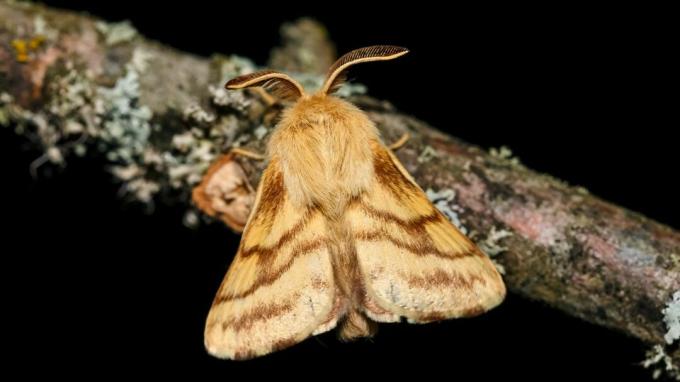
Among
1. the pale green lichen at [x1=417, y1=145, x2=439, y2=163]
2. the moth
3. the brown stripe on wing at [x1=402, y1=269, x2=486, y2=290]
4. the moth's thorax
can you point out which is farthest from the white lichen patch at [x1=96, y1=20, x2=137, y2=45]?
the brown stripe on wing at [x1=402, y1=269, x2=486, y2=290]

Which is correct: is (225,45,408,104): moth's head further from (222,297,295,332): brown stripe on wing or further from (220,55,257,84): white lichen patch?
(222,297,295,332): brown stripe on wing

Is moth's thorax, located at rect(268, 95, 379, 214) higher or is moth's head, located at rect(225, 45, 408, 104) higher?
moth's head, located at rect(225, 45, 408, 104)

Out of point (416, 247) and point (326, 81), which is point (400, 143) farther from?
point (416, 247)

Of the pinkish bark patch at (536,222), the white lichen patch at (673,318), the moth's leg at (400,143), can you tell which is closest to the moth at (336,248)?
the moth's leg at (400,143)

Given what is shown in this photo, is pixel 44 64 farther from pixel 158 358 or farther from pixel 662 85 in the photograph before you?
pixel 662 85

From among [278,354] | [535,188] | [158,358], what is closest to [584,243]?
[535,188]

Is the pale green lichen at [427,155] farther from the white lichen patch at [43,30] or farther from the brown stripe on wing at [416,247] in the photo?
the white lichen patch at [43,30]
